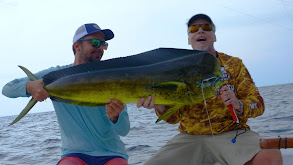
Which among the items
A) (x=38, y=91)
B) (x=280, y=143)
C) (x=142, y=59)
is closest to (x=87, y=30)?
(x=38, y=91)

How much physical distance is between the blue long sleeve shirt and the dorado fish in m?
0.76

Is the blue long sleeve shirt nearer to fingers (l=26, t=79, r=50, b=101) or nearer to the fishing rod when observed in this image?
fingers (l=26, t=79, r=50, b=101)

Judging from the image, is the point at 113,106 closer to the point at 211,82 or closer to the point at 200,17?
the point at 211,82

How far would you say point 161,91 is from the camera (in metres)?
2.01

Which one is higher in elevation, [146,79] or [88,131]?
[146,79]

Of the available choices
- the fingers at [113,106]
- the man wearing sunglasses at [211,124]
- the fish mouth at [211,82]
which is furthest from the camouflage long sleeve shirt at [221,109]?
the fish mouth at [211,82]

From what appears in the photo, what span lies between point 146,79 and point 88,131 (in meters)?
1.19

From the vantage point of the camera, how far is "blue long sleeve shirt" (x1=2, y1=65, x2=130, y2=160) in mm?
2820

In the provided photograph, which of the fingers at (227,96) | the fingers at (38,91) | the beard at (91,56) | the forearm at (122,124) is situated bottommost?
the forearm at (122,124)

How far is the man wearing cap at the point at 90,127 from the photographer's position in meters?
2.76

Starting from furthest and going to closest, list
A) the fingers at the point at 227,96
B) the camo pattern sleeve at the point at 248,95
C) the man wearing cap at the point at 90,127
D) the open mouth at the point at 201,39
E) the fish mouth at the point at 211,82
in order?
the open mouth at the point at 201,39 → the man wearing cap at the point at 90,127 → the camo pattern sleeve at the point at 248,95 → the fingers at the point at 227,96 → the fish mouth at the point at 211,82

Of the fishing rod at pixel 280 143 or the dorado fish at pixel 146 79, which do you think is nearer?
the dorado fish at pixel 146 79

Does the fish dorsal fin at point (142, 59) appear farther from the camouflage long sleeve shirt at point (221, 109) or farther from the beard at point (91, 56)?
the camouflage long sleeve shirt at point (221, 109)

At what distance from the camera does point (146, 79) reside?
2.00 meters
